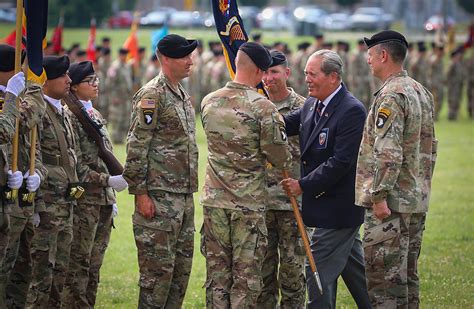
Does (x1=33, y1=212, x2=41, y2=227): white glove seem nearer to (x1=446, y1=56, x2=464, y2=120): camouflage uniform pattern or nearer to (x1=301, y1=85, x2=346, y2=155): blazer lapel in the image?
(x1=301, y1=85, x2=346, y2=155): blazer lapel

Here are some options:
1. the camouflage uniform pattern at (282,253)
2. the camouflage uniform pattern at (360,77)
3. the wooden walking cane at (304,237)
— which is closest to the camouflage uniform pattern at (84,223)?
the camouflage uniform pattern at (282,253)

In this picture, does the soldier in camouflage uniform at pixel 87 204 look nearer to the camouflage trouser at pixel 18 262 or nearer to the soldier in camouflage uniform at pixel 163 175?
the soldier in camouflage uniform at pixel 163 175

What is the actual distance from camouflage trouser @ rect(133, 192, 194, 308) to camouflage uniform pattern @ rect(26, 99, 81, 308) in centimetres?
62

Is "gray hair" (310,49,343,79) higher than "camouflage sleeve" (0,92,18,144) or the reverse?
higher

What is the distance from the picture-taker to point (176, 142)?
842cm

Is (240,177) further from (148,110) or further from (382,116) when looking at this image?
(382,116)

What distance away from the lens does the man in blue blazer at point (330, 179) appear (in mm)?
8312

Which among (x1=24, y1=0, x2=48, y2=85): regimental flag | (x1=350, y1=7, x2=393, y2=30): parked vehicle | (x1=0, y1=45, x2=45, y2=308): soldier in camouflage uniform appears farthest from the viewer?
→ (x1=350, y1=7, x2=393, y2=30): parked vehicle

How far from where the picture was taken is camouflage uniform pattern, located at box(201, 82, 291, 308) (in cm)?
791

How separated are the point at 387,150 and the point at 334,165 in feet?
2.02

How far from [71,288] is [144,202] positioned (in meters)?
1.22

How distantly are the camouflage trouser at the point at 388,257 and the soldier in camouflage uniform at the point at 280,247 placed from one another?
3.31ft

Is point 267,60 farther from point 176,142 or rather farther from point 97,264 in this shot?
point 97,264

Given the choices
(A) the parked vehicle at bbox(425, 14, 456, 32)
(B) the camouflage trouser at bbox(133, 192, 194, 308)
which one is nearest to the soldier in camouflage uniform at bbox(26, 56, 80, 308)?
(B) the camouflage trouser at bbox(133, 192, 194, 308)
